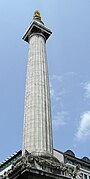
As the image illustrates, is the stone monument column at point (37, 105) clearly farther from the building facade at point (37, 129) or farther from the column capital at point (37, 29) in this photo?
the column capital at point (37, 29)

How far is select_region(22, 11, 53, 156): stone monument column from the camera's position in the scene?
2383 cm

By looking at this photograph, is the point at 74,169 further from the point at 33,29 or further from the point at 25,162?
the point at 33,29

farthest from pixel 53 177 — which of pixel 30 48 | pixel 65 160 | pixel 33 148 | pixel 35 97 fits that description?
pixel 65 160

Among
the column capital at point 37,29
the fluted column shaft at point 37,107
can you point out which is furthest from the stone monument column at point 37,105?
the column capital at point 37,29

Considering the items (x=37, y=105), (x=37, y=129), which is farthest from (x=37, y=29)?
(x=37, y=129)

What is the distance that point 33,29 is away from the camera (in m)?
33.4

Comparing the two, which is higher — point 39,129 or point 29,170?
point 39,129

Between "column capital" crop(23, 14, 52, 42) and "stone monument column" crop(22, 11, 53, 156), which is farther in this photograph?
"column capital" crop(23, 14, 52, 42)

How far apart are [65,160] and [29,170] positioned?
24.2 metres

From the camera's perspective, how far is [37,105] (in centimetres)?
2603

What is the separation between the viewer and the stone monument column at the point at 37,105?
2383cm

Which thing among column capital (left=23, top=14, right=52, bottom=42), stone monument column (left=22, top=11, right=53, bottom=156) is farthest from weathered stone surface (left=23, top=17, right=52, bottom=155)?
column capital (left=23, top=14, right=52, bottom=42)

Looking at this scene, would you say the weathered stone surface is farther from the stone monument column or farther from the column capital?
the column capital

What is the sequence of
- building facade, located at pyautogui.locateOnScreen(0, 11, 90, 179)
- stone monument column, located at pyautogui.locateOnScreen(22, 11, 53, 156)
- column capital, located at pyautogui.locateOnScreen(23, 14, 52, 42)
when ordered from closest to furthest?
building facade, located at pyautogui.locateOnScreen(0, 11, 90, 179), stone monument column, located at pyautogui.locateOnScreen(22, 11, 53, 156), column capital, located at pyautogui.locateOnScreen(23, 14, 52, 42)
